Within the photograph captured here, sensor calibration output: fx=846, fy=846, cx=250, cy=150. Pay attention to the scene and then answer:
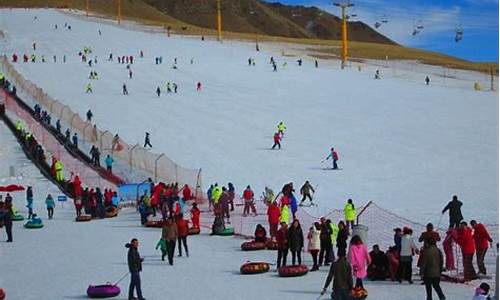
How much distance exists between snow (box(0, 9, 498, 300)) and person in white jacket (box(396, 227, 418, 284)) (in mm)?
267

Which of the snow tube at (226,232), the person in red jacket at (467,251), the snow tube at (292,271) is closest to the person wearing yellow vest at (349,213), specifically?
the snow tube at (226,232)

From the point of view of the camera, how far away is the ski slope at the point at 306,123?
25.3m

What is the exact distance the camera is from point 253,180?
26891 mm

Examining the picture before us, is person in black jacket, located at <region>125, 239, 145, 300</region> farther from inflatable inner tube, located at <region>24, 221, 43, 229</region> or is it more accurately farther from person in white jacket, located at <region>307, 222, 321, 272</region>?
inflatable inner tube, located at <region>24, 221, 43, 229</region>

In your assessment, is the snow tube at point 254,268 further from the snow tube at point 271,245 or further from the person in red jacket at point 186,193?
the person in red jacket at point 186,193

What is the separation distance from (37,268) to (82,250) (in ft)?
6.04

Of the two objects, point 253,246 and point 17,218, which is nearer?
point 253,246

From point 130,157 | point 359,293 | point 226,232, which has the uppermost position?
point 130,157

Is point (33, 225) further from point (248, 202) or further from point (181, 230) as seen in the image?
point (181, 230)

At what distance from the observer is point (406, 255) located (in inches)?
521

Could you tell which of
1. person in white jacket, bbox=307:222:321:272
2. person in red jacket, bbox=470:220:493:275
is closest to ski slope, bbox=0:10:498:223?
person in red jacket, bbox=470:220:493:275

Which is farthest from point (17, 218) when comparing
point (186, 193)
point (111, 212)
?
point (186, 193)

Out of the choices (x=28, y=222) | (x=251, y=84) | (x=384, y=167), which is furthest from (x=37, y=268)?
(x=251, y=84)

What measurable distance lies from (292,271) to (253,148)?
1865cm
